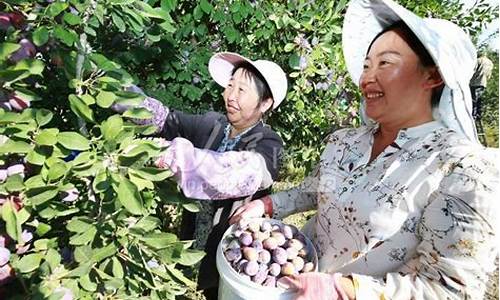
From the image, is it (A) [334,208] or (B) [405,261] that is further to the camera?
(A) [334,208]

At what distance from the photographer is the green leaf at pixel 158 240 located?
0.80 m

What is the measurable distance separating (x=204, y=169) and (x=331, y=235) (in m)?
0.34

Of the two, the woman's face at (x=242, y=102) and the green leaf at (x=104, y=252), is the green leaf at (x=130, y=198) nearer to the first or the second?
the green leaf at (x=104, y=252)

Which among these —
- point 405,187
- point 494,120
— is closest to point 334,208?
point 405,187

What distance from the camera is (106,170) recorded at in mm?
709

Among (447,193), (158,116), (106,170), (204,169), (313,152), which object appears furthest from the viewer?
(313,152)

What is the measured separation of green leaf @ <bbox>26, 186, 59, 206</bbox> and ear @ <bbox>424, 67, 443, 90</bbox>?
0.76 m

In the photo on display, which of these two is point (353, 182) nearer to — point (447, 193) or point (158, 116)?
point (447, 193)

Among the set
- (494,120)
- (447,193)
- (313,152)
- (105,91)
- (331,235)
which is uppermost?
(105,91)

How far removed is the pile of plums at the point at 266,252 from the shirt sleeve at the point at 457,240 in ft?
0.58

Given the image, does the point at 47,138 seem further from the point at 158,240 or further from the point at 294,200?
the point at 294,200

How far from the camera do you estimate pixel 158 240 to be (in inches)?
31.9

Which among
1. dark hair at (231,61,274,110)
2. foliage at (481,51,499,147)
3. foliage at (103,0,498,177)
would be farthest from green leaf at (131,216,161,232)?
foliage at (481,51,499,147)

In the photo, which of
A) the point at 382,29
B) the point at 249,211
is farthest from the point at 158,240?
the point at 382,29
